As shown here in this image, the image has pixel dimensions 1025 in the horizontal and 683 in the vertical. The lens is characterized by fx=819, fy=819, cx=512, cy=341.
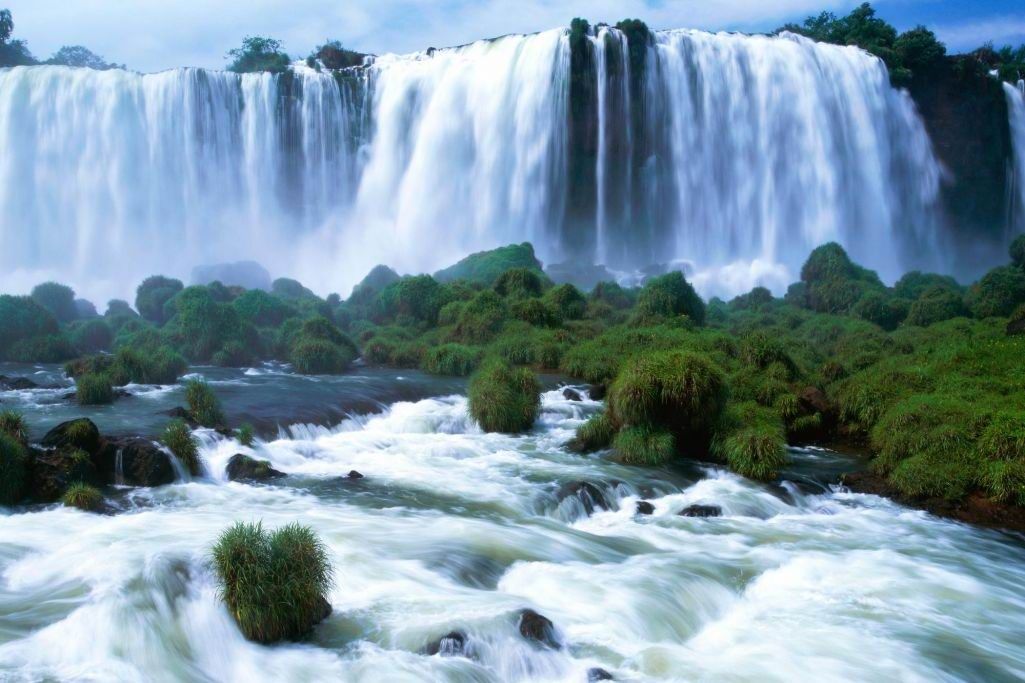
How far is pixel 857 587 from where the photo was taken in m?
8.66

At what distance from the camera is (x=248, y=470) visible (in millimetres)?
11945

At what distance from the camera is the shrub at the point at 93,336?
78.2ft

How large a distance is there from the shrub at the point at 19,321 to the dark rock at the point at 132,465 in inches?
524

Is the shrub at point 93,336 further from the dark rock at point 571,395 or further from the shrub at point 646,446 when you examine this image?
the shrub at point 646,446

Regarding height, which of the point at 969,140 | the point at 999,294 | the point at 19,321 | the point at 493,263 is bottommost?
the point at 19,321

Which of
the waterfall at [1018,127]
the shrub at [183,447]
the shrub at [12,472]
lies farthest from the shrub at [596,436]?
the waterfall at [1018,127]

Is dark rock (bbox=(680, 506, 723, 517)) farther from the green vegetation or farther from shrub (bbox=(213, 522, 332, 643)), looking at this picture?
the green vegetation

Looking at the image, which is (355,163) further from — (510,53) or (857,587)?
(857,587)

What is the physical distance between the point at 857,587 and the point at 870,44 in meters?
45.1

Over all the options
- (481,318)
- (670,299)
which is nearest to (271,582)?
(481,318)

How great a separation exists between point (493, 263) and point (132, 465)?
74.0 feet

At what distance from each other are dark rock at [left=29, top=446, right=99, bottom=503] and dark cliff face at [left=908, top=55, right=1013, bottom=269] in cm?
4471

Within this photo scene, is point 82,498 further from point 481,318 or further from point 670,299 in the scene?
point 670,299

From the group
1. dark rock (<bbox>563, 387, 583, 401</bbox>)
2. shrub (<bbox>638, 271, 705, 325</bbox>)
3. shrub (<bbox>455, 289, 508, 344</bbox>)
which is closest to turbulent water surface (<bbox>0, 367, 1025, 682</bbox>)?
dark rock (<bbox>563, 387, 583, 401</bbox>)
